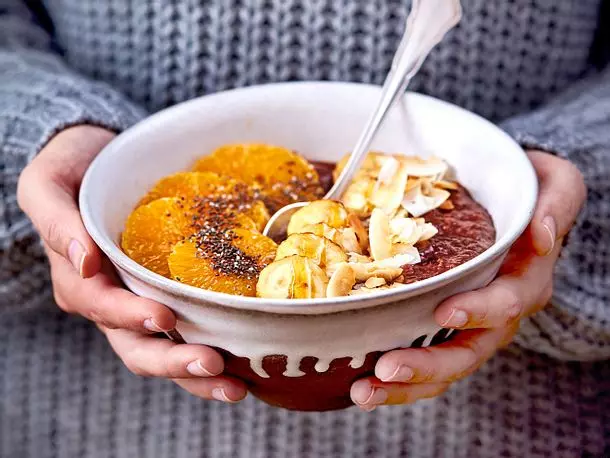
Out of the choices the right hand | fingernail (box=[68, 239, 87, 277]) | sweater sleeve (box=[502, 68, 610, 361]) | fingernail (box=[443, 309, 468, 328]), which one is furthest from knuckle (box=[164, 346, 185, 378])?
sweater sleeve (box=[502, 68, 610, 361])

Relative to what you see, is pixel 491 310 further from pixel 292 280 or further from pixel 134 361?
pixel 134 361

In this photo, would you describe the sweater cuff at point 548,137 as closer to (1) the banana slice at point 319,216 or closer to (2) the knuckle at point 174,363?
(1) the banana slice at point 319,216

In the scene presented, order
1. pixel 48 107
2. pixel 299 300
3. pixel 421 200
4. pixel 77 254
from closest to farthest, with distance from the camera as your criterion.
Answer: pixel 299 300 → pixel 77 254 → pixel 421 200 → pixel 48 107

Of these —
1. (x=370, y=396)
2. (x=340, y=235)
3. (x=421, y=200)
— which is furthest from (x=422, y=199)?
(x=370, y=396)

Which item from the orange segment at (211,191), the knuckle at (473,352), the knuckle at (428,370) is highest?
the orange segment at (211,191)

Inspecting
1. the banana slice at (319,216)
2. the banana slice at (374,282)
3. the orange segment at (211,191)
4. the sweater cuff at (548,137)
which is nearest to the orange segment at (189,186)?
the orange segment at (211,191)

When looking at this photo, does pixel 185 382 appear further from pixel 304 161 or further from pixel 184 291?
pixel 304 161

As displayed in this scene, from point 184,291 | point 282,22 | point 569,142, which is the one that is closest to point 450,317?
point 184,291
